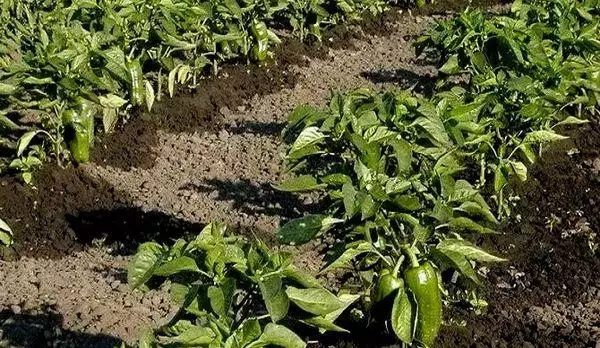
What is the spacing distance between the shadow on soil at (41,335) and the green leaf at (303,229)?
45.5 inches

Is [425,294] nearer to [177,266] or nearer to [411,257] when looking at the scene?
[411,257]

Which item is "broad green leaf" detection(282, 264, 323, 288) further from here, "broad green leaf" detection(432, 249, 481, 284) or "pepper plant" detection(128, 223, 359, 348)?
"broad green leaf" detection(432, 249, 481, 284)

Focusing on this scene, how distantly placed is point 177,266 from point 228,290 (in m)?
0.18

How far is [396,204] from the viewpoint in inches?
139

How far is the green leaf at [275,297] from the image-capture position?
2729 millimetres

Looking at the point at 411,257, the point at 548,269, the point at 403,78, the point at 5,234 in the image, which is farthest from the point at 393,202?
the point at 403,78

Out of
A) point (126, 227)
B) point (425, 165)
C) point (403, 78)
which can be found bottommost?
point (403, 78)

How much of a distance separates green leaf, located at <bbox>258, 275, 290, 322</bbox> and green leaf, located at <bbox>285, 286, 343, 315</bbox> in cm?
4

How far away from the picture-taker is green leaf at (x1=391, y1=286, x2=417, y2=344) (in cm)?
328

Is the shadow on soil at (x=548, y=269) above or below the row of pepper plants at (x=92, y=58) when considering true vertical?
below

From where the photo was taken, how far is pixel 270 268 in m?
2.89

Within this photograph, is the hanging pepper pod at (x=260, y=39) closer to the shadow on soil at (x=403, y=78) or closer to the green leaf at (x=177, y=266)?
the shadow on soil at (x=403, y=78)

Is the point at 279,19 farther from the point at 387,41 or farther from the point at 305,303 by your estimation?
the point at 305,303

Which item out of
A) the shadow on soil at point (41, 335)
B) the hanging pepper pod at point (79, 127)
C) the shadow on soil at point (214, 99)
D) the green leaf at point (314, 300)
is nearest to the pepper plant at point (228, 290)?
the green leaf at point (314, 300)
